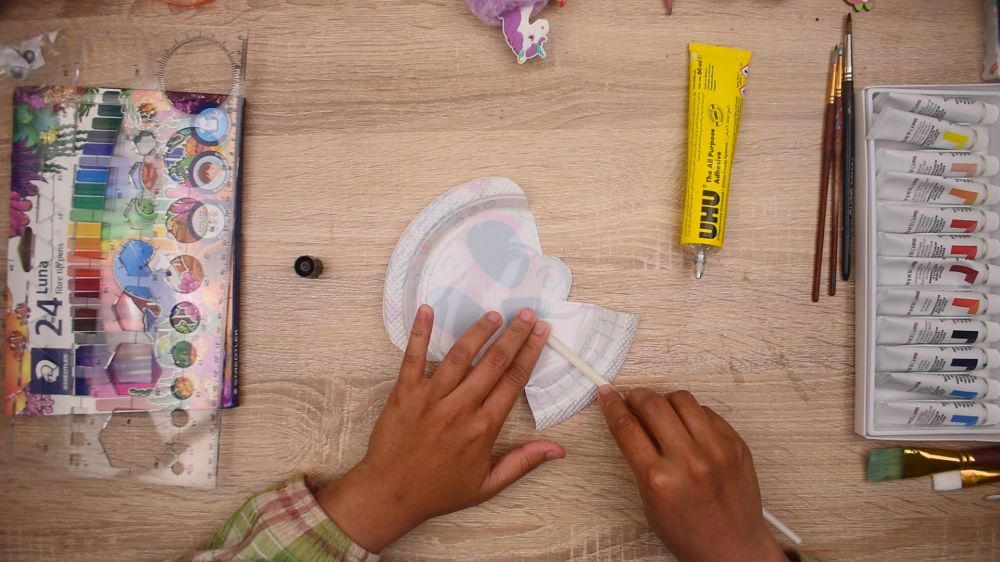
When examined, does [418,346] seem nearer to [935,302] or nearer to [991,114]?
[935,302]

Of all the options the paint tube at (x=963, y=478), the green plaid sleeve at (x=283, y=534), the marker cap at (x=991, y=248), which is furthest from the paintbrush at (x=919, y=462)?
the green plaid sleeve at (x=283, y=534)

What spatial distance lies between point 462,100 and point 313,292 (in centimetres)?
27

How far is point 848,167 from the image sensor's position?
659mm

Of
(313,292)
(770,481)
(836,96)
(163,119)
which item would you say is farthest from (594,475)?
(163,119)

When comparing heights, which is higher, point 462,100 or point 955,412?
point 462,100

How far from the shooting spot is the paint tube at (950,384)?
0.64 metres

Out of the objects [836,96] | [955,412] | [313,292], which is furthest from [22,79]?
[955,412]

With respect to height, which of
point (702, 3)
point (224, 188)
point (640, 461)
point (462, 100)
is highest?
point (702, 3)

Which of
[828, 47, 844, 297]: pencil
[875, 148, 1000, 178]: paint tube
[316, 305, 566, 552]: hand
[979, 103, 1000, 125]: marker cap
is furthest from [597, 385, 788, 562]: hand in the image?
[979, 103, 1000, 125]: marker cap

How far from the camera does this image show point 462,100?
674 mm

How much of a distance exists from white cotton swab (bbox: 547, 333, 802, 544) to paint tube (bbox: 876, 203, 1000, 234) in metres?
0.33

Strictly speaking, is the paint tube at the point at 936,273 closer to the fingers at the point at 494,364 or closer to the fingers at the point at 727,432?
the fingers at the point at 727,432

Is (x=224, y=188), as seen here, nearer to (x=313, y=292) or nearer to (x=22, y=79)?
(x=313, y=292)

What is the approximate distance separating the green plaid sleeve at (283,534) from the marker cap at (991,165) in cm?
77
